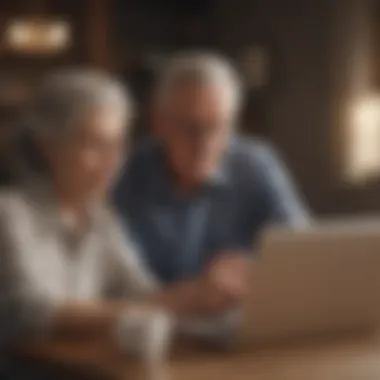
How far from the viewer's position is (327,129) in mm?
2984

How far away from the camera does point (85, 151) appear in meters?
1.64

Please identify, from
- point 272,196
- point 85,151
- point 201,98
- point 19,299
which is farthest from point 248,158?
point 19,299

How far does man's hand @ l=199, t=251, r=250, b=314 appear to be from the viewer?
1.49 meters

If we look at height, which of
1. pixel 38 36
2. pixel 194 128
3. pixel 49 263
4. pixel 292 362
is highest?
pixel 38 36

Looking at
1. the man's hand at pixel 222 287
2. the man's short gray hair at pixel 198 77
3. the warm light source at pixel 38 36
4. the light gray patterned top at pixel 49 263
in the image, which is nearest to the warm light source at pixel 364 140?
the warm light source at pixel 38 36

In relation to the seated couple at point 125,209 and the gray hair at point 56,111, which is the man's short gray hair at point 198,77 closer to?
the seated couple at point 125,209

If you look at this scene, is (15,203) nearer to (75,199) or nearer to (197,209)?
(75,199)

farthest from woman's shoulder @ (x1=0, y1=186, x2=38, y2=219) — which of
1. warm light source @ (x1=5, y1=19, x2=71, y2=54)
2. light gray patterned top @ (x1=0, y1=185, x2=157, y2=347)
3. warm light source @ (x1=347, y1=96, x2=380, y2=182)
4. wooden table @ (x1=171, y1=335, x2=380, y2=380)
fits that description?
warm light source @ (x1=347, y1=96, x2=380, y2=182)

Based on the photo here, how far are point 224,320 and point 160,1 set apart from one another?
1424 mm

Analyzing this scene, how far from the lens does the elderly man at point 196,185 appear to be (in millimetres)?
1849

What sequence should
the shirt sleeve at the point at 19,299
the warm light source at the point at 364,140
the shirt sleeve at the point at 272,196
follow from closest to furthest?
the shirt sleeve at the point at 19,299 → the shirt sleeve at the point at 272,196 → the warm light source at the point at 364,140

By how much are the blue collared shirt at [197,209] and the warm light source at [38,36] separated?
2.23 feet

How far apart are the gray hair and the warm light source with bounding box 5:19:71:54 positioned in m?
0.82

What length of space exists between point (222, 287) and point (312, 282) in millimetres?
196
